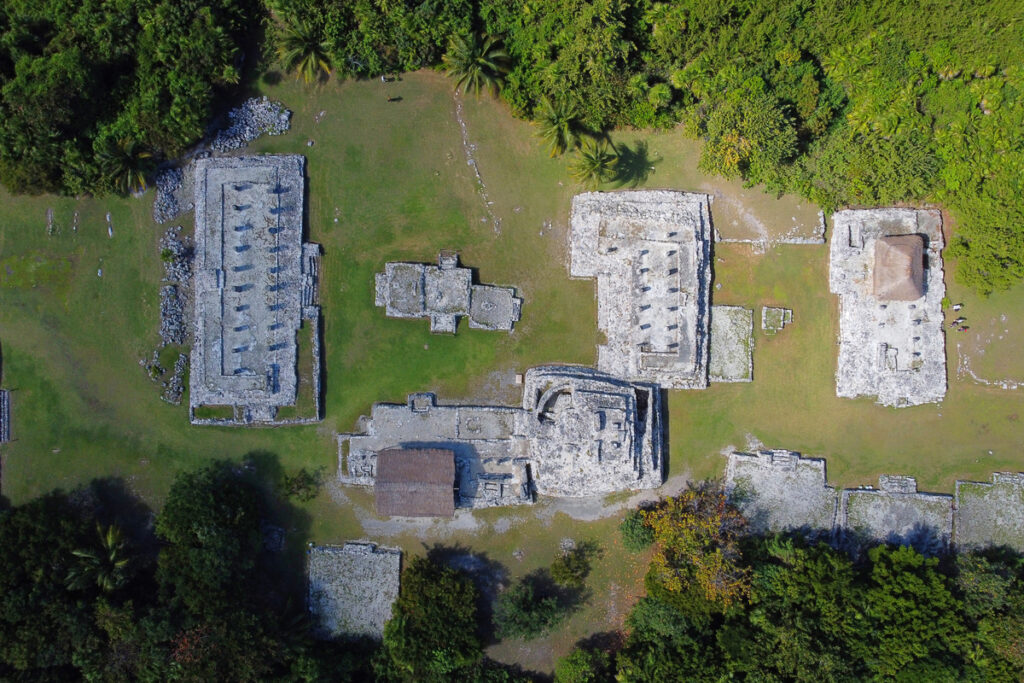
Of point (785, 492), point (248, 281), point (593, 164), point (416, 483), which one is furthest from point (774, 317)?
point (248, 281)

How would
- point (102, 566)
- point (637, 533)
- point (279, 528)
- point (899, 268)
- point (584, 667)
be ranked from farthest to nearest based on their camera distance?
point (279, 528) < point (637, 533) < point (899, 268) < point (584, 667) < point (102, 566)

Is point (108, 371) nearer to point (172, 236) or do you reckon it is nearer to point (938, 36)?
point (172, 236)

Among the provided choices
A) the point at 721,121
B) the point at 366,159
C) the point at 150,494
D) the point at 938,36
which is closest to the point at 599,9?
the point at 721,121

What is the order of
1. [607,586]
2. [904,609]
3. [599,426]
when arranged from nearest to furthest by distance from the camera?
[904,609]
[599,426]
[607,586]

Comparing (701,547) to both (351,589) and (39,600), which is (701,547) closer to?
(351,589)

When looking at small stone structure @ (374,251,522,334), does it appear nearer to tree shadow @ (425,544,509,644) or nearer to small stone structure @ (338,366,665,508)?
small stone structure @ (338,366,665,508)

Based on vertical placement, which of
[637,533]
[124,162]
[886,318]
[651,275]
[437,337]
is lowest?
[637,533]

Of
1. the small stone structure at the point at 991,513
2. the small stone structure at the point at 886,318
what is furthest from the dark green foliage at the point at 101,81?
the small stone structure at the point at 991,513

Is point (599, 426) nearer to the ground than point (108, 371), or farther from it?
nearer to the ground
